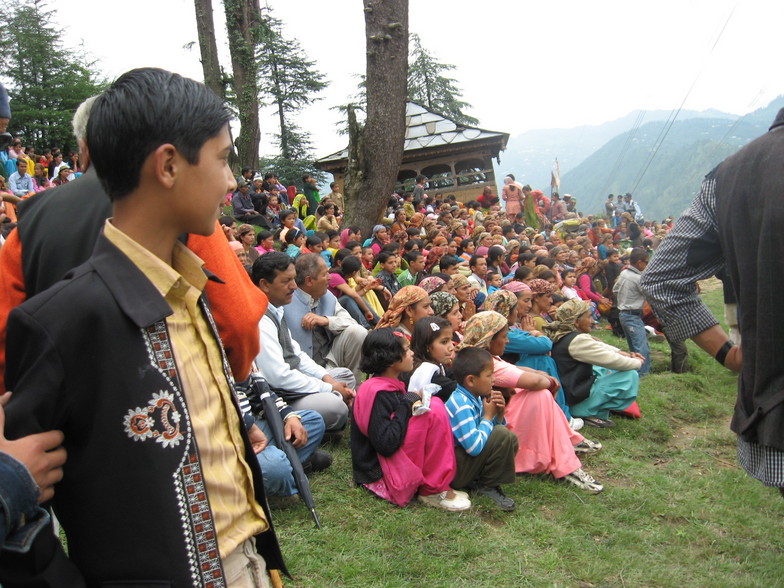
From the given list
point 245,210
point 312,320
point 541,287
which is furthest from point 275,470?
point 245,210

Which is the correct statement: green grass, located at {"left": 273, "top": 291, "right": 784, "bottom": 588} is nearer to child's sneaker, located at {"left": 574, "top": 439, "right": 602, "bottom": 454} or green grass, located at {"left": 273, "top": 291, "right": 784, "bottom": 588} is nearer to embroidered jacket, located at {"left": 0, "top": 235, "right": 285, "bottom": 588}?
child's sneaker, located at {"left": 574, "top": 439, "right": 602, "bottom": 454}

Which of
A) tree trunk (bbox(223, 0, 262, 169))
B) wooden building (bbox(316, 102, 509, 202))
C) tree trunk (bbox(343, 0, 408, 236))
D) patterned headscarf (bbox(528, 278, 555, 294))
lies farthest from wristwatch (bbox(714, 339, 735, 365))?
wooden building (bbox(316, 102, 509, 202))

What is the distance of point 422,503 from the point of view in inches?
168

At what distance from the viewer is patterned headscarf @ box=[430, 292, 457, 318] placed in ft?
19.4

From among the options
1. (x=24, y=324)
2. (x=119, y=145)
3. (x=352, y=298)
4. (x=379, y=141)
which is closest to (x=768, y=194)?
(x=119, y=145)

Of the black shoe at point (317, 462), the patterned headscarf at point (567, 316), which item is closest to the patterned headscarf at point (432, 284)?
the patterned headscarf at point (567, 316)

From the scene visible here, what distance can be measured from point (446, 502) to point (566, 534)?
785 mm

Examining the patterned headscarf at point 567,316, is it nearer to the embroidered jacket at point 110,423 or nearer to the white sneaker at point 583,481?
the white sneaker at point 583,481

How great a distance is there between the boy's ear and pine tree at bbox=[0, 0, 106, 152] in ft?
95.5

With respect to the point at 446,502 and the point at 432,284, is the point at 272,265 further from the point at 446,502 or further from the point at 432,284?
the point at 432,284

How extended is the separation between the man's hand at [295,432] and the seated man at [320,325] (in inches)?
81.0

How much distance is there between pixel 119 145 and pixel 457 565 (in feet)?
9.79

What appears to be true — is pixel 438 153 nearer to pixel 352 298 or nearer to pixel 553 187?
pixel 553 187

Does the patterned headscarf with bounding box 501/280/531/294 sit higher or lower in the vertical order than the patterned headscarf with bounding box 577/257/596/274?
higher
